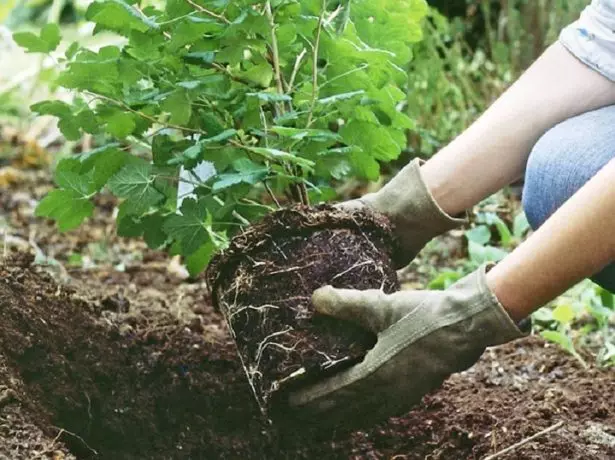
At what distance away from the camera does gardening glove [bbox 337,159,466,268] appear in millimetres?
1964

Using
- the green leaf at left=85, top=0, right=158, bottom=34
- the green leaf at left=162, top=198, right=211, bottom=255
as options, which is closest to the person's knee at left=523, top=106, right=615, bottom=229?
the green leaf at left=162, top=198, right=211, bottom=255

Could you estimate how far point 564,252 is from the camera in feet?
5.10

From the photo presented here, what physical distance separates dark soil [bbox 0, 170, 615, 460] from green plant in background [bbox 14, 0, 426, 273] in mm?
219

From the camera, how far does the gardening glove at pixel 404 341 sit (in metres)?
1.64

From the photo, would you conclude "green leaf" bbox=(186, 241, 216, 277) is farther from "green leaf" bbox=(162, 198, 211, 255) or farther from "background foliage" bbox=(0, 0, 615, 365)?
"green leaf" bbox=(162, 198, 211, 255)

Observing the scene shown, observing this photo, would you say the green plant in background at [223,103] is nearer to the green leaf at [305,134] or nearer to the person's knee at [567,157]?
the green leaf at [305,134]

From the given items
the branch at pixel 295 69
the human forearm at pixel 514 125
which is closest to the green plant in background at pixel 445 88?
the human forearm at pixel 514 125

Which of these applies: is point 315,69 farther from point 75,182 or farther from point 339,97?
point 75,182

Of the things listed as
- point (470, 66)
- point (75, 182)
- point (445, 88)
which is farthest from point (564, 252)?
point (470, 66)

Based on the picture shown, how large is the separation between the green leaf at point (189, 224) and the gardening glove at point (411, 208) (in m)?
0.27

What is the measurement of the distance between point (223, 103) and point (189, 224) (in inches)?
9.0

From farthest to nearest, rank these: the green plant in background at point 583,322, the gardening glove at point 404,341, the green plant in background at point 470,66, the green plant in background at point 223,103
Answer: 1. the green plant in background at point 470,66
2. the green plant in background at point 583,322
3. the green plant in background at point 223,103
4. the gardening glove at point 404,341

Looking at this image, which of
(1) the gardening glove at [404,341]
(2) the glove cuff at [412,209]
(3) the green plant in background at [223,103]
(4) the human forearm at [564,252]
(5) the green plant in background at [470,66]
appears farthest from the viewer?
(5) the green plant in background at [470,66]

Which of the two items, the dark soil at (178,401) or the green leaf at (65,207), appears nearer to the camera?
the dark soil at (178,401)
